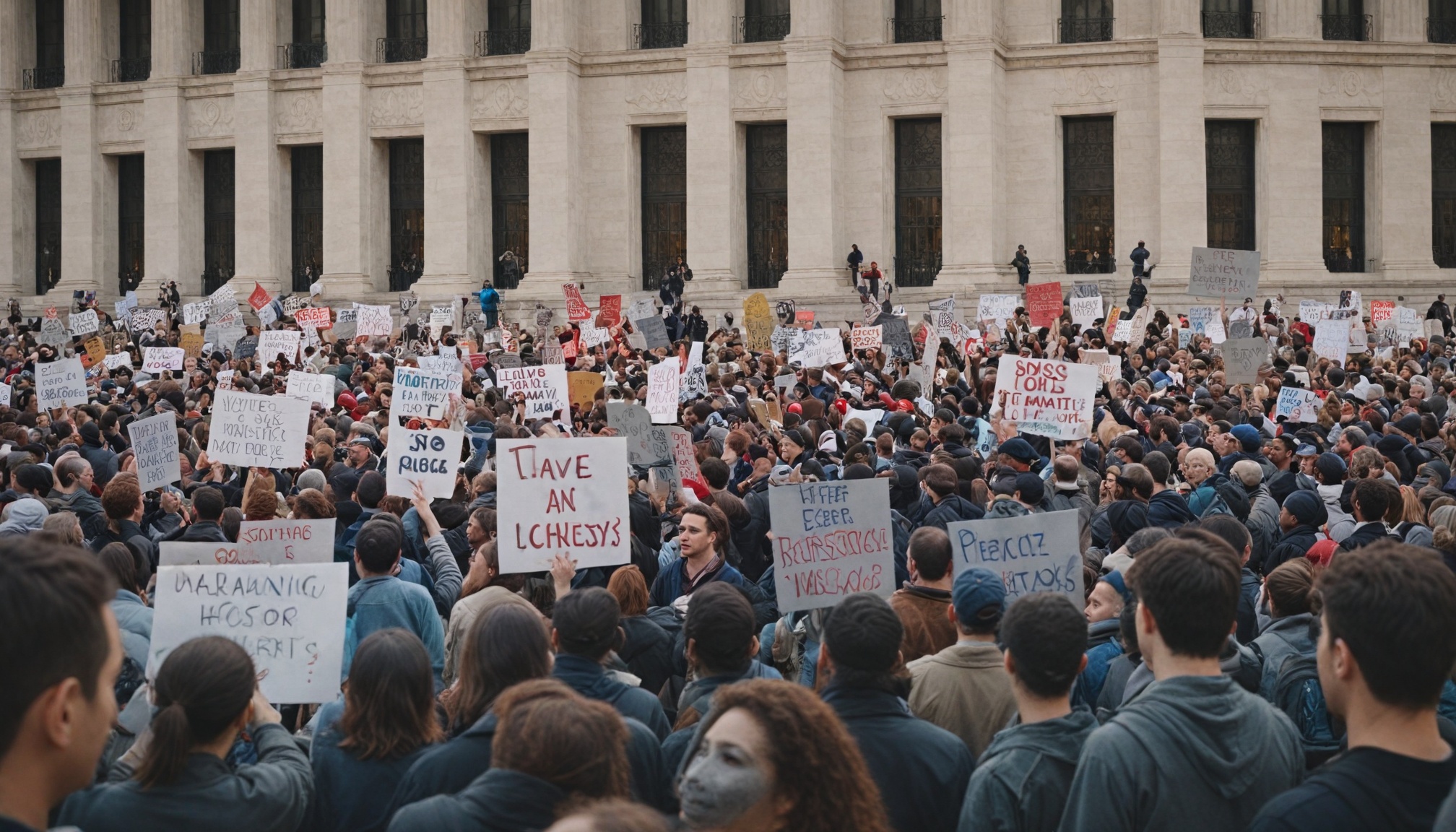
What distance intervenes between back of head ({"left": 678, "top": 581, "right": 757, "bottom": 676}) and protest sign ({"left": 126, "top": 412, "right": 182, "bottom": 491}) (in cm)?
758

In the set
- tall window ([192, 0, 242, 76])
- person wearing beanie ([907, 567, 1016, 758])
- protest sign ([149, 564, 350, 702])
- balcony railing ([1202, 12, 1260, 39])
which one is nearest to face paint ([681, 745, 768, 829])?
person wearing beanie ([907, 567, 1016, 758])

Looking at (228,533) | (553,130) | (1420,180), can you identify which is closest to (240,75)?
(553,130)

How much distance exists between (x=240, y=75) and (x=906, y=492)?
1511 inches

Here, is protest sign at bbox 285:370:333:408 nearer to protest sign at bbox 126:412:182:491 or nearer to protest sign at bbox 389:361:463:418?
protest sign at bbox 389:361:463:418

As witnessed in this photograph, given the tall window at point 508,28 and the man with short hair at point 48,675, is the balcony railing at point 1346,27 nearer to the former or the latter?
the tall window at point 508,28

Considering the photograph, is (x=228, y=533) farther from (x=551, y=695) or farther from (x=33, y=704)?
(x=33, y=704)

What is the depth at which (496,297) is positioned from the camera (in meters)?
38.3

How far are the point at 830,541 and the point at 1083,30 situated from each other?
118 ft

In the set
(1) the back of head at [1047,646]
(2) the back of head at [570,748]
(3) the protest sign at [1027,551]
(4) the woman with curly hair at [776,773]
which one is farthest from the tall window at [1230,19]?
(4) the woman with curly hair at [776,773]

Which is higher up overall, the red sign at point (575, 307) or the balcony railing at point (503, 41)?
the balcony railing at point (503, 41)

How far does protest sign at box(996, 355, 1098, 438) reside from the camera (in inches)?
505

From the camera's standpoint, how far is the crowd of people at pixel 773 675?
11.9ft

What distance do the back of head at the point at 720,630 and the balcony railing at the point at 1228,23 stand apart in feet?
128

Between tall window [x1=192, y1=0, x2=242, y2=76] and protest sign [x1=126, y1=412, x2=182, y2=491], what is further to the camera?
tall window [x1=192, y1=0, x2=242, y2=76]
